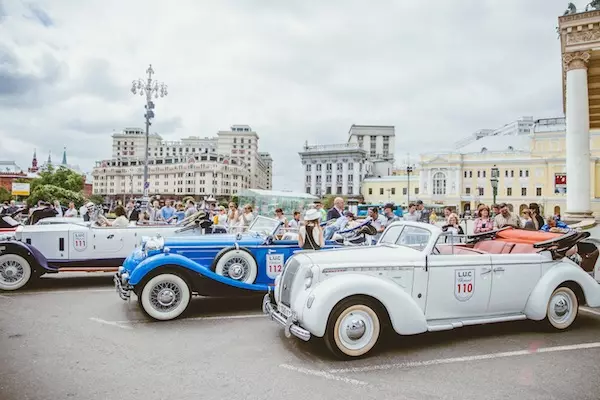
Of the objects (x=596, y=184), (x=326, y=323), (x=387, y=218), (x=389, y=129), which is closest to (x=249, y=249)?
(x=326, y=323)

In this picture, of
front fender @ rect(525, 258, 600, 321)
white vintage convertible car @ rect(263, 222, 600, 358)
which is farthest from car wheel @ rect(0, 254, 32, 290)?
front fender @ rect(525, 258, 600, 321)

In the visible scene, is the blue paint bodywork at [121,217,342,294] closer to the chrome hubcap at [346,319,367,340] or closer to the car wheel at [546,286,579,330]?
the chrome hubcap at [346,319,367,340]

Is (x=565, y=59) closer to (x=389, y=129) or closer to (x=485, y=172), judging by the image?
(x=485, y=172)

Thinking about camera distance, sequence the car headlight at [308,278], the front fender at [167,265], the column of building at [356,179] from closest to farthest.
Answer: the car headlight at [308,278], the front fender at [167,265], the column of building at [356,179]

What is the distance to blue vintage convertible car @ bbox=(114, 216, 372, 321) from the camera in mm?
6445

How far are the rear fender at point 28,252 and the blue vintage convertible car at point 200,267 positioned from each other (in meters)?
→ 2.53

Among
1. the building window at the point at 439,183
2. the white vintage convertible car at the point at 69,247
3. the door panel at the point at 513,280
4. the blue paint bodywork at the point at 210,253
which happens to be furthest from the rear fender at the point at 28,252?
the building window at the point at 439,183

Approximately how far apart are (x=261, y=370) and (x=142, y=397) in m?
1.23

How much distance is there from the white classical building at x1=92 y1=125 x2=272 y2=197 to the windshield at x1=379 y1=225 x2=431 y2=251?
126 metres

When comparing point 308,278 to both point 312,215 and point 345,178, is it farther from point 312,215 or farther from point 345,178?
point 345,178

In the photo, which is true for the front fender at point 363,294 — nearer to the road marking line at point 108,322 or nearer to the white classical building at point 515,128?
the road marking line at point 108,322

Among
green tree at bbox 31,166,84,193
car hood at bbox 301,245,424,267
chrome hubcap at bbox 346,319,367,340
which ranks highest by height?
green tree at bbox 31,166,84,193

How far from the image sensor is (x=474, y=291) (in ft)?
18.1

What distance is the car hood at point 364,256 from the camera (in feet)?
17.0
